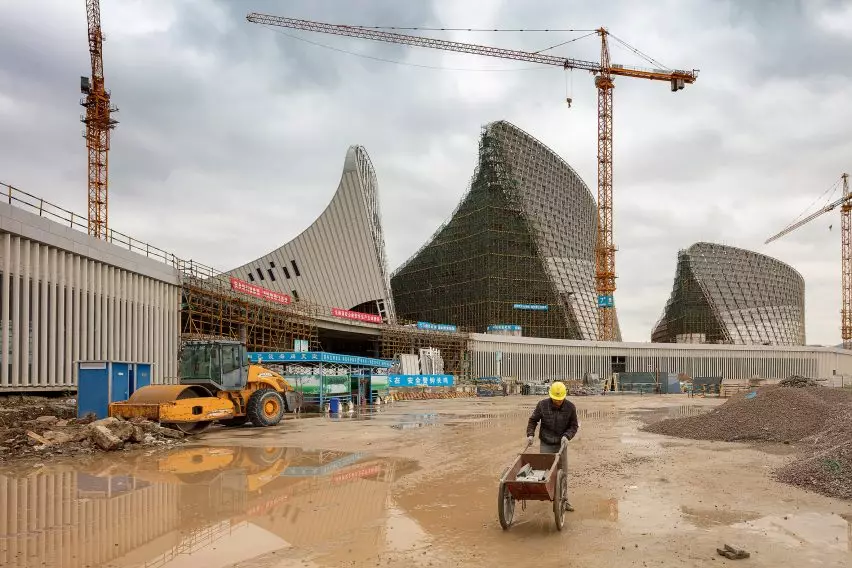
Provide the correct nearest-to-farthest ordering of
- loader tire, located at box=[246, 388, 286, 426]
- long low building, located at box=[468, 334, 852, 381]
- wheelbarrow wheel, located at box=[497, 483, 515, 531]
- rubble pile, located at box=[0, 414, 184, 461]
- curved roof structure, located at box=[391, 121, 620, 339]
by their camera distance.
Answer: wheelbarrow wheel, located at box=[497, 483, 515, 531] → rubble pile, located at box=[0, 414, 184, 461] → loader tire, located at box=[246, 388, 286, 426] → long low building, located at box=[468, 334, 852, 381] → curved roof structure, located at box=[391, 121, 620, 339]

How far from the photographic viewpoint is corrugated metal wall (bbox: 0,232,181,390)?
58.6 ft

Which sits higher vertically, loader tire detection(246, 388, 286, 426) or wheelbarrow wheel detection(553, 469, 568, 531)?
wheelbarrow wheel detection(553, 469, 568, 531)

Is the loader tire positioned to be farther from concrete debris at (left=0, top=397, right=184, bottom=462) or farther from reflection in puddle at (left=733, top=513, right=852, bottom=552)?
reflection in puddle at (left=733, top=513, right=852, bottom=552)

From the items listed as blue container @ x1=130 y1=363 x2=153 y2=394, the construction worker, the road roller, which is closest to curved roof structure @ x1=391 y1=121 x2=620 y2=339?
the road roller

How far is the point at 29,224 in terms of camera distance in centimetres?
1839

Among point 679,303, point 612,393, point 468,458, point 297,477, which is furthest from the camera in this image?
point 679,303

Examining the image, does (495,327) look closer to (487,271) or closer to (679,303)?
(487,271)

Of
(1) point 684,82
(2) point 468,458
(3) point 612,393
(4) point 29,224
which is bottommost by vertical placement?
(3) point 612,393

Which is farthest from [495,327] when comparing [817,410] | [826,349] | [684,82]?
[817,410]

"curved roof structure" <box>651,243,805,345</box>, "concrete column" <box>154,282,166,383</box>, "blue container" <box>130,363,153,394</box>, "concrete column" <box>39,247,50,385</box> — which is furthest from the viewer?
"curved roof structure" <box>651,243,805,345</box>

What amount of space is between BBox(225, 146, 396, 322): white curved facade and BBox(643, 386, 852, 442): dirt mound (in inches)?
1535

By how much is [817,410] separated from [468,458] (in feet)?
32.6

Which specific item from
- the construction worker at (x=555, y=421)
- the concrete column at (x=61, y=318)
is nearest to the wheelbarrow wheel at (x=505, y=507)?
the construction worker at (x=555, y=421)

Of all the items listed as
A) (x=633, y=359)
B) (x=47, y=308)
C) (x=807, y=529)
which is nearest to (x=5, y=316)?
(x=47, y=308)
